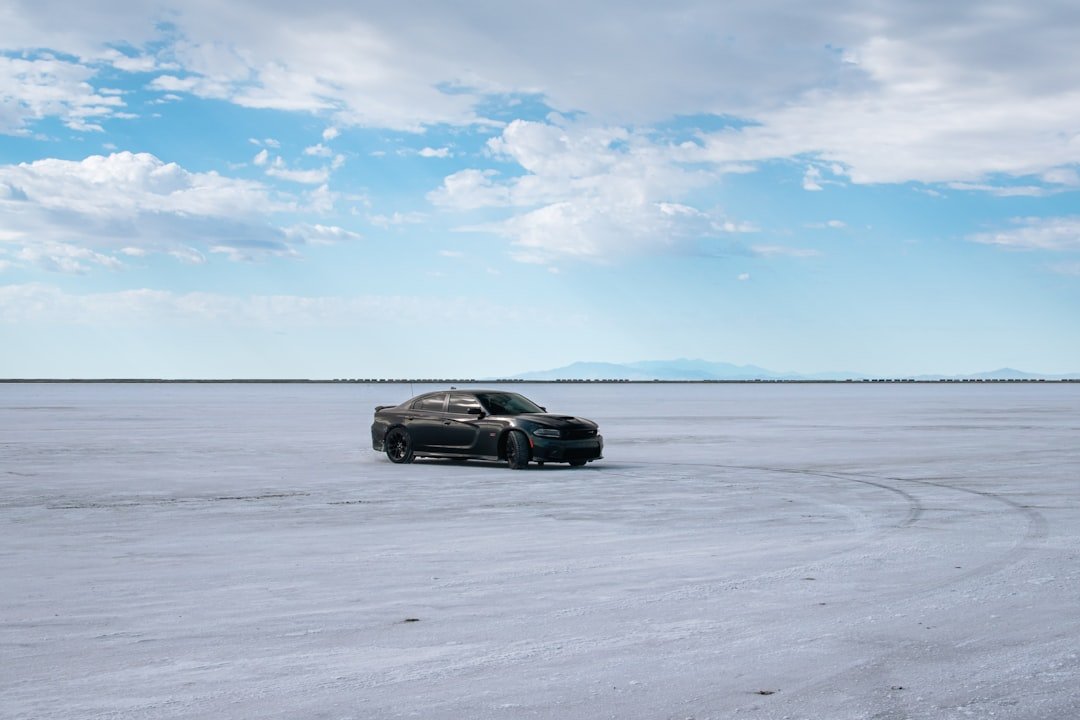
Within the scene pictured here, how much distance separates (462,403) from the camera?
24.1m

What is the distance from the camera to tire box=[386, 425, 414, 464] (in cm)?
2423

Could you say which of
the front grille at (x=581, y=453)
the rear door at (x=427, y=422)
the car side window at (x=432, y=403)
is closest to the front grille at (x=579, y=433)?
the front grille at (x=581, y=453)

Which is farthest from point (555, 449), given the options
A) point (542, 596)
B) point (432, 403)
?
point (542, 596)

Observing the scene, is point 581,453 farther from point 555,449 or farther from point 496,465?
point 496,465

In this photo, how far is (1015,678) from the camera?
6.80 meters

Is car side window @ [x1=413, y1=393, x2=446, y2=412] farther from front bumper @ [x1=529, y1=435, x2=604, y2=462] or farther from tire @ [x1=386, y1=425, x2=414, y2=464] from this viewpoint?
front bumper @ [x1=529, y1=435, x2=604, y2=462]

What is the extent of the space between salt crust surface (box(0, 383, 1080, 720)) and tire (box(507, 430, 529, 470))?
74.1 inches

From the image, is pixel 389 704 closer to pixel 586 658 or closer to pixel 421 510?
pixel 586 658

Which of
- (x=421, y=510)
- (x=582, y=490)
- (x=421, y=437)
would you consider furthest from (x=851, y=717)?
(x=421, y=437)

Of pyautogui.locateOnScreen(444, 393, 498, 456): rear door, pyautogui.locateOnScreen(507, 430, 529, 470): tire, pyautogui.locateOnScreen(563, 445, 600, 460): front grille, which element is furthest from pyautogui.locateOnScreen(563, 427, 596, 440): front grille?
pyautogui.locateOnScreen(444, 393, 498, 456): rear door

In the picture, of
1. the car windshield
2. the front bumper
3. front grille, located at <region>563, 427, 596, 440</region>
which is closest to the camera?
the front bumper

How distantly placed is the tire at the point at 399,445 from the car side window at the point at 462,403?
3.40ft

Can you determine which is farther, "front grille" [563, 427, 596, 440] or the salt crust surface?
"front grille" [563, 427, 596, 440]

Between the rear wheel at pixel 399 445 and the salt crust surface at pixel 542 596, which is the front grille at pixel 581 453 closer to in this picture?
the salt crust surface at pixel 542 596
